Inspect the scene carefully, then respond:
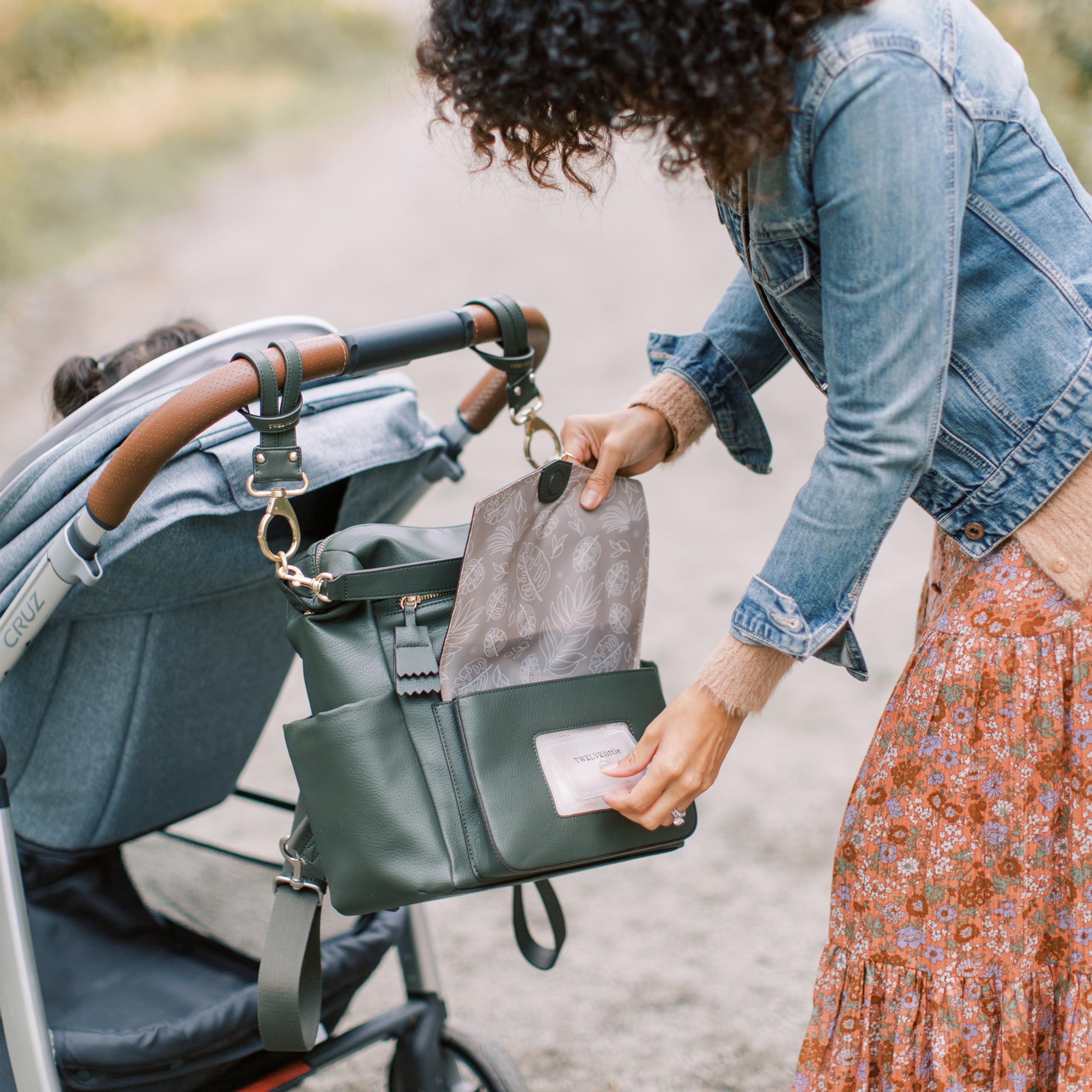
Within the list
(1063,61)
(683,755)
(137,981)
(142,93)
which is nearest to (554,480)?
(683,755)

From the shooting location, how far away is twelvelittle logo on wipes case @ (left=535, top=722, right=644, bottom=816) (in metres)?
1.01

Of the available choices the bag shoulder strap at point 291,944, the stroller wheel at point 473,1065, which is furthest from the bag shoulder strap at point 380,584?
the stroller wheel at point 473,1065

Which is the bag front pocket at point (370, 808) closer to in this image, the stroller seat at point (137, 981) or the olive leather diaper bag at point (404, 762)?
the olive leather diaper bag at point (404, 762)

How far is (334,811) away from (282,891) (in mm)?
150

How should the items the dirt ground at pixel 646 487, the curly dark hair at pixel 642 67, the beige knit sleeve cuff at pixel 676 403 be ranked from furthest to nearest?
the dirt ground at pixel 646 487 < the beige knit sleeve cuff at pixel 676 403 < the curly dark hair at pixel 642 67

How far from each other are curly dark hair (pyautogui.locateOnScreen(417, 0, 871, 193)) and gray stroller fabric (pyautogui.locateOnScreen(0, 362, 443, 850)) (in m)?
0.50

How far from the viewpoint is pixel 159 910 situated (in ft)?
4.76

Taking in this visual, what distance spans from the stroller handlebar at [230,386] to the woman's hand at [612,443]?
0.17 meters

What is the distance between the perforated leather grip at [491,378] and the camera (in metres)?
1.25

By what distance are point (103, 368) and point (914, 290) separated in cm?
105

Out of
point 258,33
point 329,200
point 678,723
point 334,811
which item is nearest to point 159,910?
point 334,811

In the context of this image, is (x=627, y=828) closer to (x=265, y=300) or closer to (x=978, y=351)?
(x=978, y=351)

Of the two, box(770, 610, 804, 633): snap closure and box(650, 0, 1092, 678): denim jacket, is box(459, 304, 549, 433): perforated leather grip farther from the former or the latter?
box(770, 610, 804, 633): snap closure

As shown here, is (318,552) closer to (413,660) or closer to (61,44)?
(413,660)
